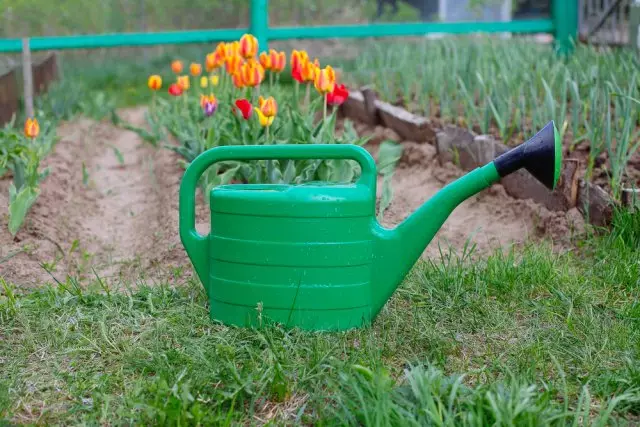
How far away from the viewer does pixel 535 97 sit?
11.4ft

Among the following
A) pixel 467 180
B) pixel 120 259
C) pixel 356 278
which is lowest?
pixel 120 259

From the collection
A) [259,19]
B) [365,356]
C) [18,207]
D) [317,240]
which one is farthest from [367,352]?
[259,19]

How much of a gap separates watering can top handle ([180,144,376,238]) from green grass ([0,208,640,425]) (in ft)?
0.92

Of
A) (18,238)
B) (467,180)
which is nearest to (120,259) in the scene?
(18,238)

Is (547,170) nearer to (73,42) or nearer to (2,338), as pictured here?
(2,338)

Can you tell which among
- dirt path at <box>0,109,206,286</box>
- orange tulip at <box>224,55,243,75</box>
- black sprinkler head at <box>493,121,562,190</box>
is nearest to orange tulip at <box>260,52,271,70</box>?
orange tulip at <box>224,55,243,75</box>

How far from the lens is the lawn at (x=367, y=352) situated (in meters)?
1.65

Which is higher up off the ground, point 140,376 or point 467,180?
point 467,180

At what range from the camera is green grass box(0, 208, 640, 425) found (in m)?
1.64

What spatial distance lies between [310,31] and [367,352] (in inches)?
205

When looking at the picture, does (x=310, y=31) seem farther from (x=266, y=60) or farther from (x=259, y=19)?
(x=266, y=60)

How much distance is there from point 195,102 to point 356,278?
2.68 meters

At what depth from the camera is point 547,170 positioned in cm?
198

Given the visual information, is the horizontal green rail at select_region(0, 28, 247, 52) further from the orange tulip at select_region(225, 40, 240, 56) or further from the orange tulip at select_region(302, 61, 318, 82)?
the orange tulip at select_region(302, 61, 318, 82)
